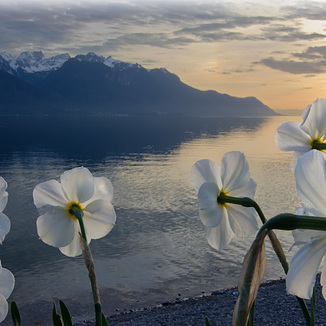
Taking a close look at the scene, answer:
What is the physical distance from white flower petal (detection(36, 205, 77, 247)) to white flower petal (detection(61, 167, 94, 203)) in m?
0.06

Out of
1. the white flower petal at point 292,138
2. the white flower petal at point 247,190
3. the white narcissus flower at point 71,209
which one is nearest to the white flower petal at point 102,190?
the white narcissus flower at point 71,209

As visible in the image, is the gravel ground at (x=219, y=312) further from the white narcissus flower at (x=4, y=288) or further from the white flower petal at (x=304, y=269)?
the white flower petal at (x=304, y=269)

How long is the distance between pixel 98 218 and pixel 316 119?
84 centimetres

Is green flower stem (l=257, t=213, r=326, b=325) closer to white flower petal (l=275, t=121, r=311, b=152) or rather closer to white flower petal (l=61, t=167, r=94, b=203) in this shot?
white flower petal (l=61, t=167, r=94, b=203)

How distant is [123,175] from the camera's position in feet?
142

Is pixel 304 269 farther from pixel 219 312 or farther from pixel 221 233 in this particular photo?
pixel 219 312

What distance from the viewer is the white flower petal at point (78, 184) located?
1.38 metres

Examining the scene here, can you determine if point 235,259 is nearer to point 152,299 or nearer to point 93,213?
point 152,299

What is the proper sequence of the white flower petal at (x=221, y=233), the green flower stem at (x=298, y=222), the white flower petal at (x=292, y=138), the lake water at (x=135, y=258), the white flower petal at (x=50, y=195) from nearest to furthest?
the green flower stem at (x=298, y=222) < the white flower petal at (x=221, y=233) < the white flower petal at (x=50, y=195) < the white flower petal at (x=292, y=138) < the lake water at (x=135, y=258)

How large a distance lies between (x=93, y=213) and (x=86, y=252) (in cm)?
46

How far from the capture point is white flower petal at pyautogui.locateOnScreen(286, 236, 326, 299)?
638mm

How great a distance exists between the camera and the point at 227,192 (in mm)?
1354

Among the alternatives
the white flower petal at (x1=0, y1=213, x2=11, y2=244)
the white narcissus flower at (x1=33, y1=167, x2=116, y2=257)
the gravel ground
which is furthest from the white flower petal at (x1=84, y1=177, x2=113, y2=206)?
the gravel ground

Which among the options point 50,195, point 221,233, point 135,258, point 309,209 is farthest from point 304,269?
point 135,258
